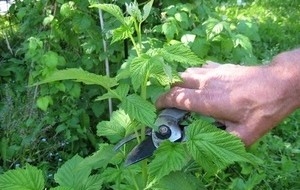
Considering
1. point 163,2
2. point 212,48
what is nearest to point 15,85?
point 163,2

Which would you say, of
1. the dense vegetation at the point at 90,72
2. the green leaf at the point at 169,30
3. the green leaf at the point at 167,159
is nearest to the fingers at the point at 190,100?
the green leaf at the point at 167,159

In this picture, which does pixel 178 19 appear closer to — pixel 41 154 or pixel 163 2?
pixel 163 2

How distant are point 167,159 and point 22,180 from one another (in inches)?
17.3

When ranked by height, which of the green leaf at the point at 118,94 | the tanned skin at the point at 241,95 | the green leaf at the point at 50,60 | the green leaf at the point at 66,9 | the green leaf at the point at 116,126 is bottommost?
the green leaf at the point at 50,60

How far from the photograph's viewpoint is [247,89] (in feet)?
5.32

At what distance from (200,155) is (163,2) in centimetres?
204

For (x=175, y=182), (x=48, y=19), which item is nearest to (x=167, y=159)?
(x=175, y=182)

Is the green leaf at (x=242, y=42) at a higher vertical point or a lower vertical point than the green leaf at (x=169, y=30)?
lower

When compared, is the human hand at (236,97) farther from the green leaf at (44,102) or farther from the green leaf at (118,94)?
the green leaf at (44,102)

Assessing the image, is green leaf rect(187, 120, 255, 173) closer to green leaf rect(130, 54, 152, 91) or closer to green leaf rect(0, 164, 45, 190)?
green leaf rect(130, 54, 152, 91)

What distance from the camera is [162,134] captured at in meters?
1.60

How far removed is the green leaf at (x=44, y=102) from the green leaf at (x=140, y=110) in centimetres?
178

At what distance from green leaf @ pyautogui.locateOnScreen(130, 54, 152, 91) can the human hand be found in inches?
5.8

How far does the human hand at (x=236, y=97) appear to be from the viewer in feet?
5.23
